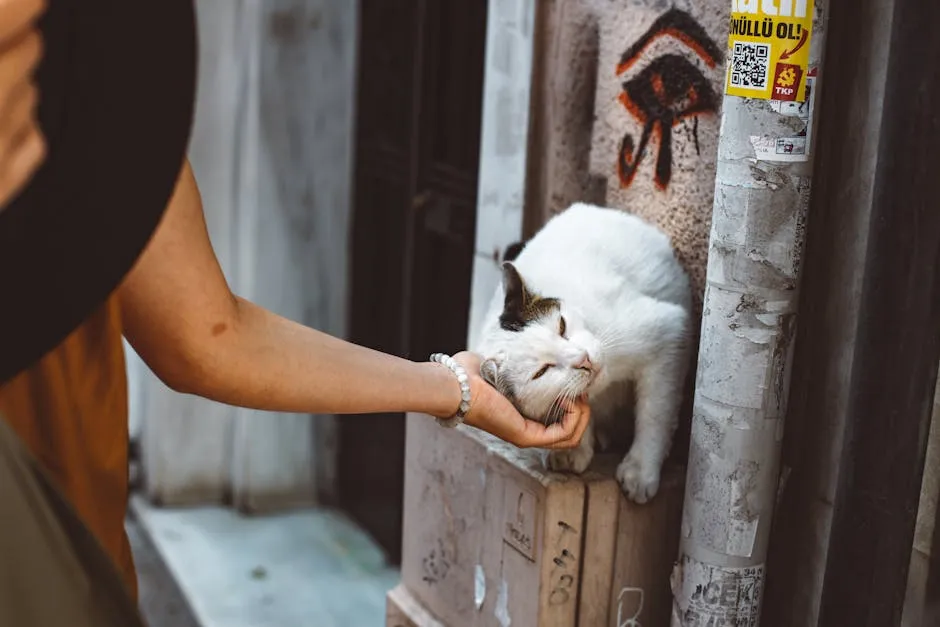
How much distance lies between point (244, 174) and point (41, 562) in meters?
2.94

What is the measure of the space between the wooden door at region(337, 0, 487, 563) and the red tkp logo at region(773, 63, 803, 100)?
5.04 feet

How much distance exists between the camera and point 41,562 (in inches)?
49.1

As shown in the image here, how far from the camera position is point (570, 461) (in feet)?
6.68

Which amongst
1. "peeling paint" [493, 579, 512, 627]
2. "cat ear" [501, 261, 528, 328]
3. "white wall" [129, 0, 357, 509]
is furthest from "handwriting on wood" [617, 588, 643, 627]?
"white wall" [129, 0, 357, 509]

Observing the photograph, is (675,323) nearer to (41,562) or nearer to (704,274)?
(704,274)

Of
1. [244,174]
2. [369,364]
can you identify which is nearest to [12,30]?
[369,364]

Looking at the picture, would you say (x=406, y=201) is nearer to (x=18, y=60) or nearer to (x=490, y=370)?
(x=490, y=370)

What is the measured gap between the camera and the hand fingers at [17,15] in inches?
46.2

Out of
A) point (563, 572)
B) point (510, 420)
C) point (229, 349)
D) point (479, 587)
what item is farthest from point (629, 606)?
point (229, 349)

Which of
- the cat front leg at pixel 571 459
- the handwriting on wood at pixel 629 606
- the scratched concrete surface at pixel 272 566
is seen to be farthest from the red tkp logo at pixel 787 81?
the scratched concrete surface at pixel 272 566

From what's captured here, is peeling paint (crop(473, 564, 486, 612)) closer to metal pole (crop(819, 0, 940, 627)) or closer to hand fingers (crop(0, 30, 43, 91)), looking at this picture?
metal pole (crop(819, 0, 940, 627))

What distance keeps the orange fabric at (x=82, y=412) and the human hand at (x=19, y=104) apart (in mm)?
231

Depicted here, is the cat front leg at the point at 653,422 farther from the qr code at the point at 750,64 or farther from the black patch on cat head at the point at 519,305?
the qr code at the point at 750,64

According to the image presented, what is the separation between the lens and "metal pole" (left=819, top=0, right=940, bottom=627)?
158 cm
